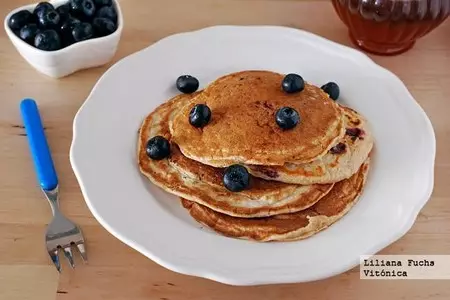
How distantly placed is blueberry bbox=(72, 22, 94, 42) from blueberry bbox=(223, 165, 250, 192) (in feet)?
2.15

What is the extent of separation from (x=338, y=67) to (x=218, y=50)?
346 mm

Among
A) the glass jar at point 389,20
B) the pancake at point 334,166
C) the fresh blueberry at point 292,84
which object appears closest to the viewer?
the pancake at point 334,166

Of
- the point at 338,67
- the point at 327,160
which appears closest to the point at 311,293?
the point at 327,160

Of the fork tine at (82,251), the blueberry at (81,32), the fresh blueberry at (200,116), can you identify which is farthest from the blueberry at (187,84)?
the fork tine at (82,251)

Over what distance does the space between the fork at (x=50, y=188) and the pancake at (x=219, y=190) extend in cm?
21

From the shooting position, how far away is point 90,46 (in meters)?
1.69

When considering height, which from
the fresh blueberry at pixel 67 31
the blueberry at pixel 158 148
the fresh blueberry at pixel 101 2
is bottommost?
the blueberry at pixel 158 148

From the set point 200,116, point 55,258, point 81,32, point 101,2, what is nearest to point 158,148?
point 200,116

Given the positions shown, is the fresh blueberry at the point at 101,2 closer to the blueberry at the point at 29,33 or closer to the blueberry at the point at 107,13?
the blueberry at the point at 107,13

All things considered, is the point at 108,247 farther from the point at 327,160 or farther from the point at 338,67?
the point at 338,67

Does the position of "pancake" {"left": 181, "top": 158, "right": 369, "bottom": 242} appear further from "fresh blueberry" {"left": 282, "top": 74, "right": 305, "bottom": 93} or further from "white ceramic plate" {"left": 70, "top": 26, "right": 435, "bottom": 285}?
"fresh blueberry" {"left": 282, "top": 74, "right": 305, "bottom": 93}

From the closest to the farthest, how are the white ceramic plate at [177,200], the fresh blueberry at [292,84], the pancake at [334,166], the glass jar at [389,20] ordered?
the white ceramic plate at [177,200]
the pancake at [334,166]
the fresh blueberry at [292,84]
the glass jar at [389,20]

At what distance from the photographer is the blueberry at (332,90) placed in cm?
162

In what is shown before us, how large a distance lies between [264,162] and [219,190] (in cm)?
12
